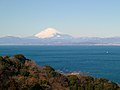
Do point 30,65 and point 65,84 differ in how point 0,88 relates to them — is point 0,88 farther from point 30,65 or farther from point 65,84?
point 30,65

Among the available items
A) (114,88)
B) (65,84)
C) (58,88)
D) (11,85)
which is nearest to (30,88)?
(11,85)

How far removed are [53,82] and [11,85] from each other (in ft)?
19.2

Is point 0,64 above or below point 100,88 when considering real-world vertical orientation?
above

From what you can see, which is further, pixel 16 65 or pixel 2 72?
pixel 16 65

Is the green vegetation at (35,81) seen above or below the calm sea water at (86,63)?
above

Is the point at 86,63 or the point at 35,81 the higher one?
the point at 35,81

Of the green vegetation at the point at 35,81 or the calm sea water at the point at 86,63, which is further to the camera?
the calm sea water at the point at 86,63

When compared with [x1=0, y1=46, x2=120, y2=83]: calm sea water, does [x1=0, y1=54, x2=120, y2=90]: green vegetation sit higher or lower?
higher

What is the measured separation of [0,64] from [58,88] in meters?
6.00

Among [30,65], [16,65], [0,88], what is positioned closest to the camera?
[0,88]

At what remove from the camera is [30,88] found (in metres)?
25.0

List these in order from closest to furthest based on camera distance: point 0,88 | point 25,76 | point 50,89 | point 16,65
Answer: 1. point 0,88
2. point 50,89
3. point 25,76
4. point 16,65

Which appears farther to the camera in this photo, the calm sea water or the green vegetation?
the calm sea water

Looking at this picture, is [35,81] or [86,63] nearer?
[35,81]
